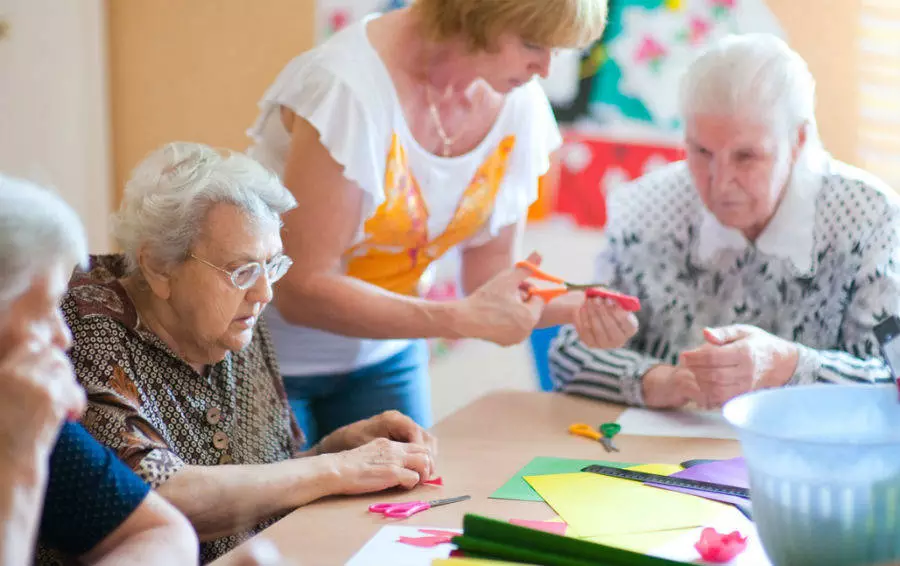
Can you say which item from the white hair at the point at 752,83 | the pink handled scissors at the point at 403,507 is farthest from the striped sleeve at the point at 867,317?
the pink handled scissors at the point at 403,507

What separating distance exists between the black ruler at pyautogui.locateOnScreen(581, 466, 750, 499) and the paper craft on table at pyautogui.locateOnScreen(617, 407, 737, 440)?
26 centimetres

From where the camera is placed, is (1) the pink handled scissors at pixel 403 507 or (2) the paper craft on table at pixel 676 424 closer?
(1) the pink handled scissors at pixel 403 507

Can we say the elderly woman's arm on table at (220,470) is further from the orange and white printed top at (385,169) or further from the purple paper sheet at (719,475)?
the orange and white printed top at (385,169)

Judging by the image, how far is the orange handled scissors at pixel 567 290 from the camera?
198cm

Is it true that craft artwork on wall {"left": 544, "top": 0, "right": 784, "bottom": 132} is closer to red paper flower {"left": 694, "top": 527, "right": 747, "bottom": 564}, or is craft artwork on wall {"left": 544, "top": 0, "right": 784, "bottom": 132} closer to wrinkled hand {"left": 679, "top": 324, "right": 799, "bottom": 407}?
wrinkled hand {"left": 679, "top": 324, "right": 799, "bottom": 407}

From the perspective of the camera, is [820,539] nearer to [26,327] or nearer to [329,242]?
[26,327]

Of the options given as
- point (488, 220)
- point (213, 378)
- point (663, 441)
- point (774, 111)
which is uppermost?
point (774, 111)

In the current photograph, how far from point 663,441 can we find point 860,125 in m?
1.44

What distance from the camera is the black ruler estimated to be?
1.51 metres

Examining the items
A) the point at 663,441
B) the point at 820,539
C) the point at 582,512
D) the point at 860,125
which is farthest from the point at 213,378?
the point at 860,125

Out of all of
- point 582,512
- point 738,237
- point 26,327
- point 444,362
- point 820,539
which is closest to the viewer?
point 26,327

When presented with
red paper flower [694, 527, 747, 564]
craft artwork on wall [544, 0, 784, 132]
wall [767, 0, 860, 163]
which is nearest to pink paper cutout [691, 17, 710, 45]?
craft artwork on wall [544, 0, 784, 132]

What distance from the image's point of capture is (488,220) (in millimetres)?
2225

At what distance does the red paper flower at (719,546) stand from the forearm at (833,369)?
644 mm
